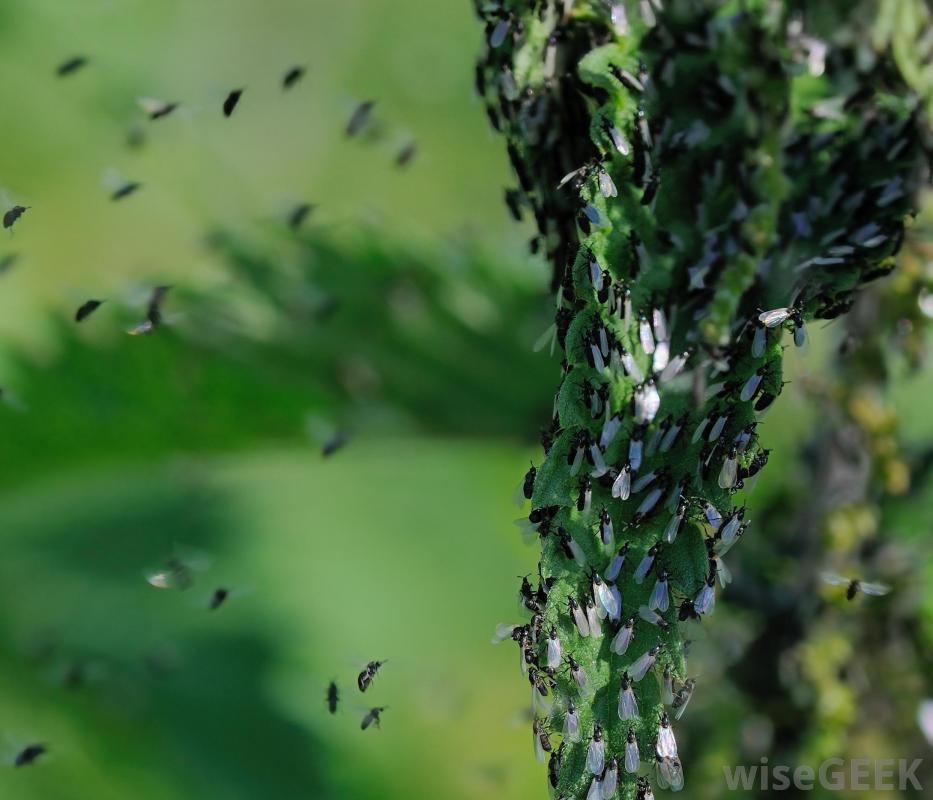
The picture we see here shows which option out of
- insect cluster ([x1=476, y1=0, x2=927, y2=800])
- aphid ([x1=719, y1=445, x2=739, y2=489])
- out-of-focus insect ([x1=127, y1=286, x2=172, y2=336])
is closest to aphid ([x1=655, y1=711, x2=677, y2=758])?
insect cluster ([x1=476, y1=0, x2=927, y2=800])

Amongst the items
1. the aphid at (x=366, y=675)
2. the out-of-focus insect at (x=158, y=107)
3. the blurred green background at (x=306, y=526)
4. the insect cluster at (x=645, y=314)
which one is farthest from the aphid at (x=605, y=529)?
the blurred green background at (x=306, y=526)

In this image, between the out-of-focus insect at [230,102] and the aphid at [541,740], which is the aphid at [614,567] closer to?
the aphid at [541,740]

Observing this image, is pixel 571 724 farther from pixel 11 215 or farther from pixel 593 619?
pixel 11 215

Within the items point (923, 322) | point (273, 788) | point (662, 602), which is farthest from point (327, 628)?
point (662, 602)

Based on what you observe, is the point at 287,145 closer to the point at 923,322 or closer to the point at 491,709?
the point at 491,709

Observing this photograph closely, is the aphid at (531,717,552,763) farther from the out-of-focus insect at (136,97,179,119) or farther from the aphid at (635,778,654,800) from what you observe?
the out-of-focus insect at (136,97,179,119)
